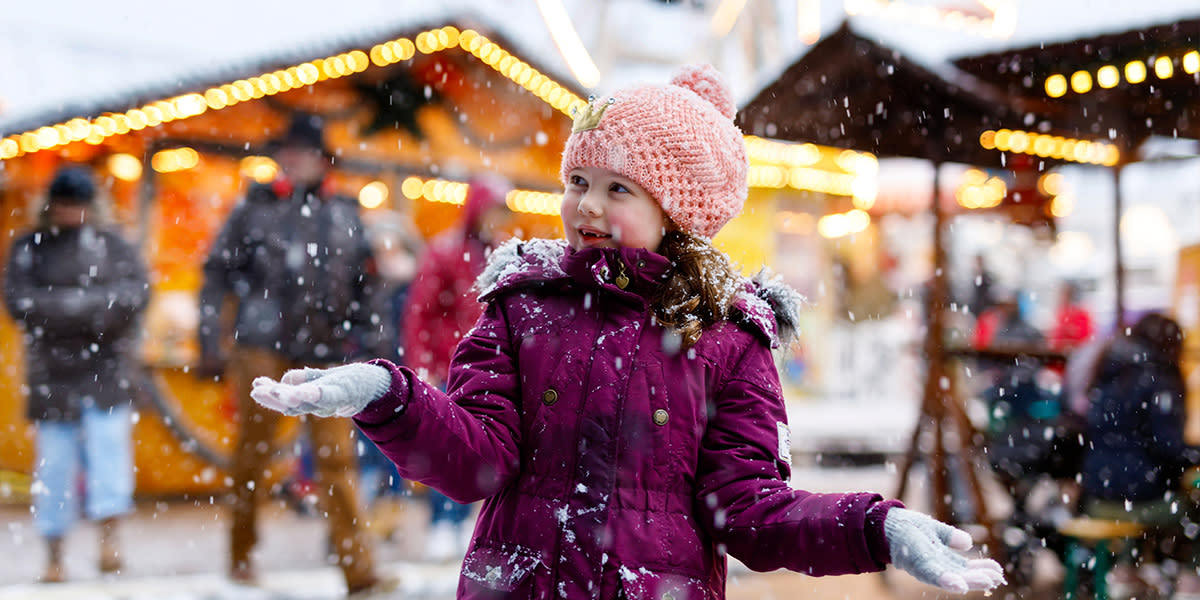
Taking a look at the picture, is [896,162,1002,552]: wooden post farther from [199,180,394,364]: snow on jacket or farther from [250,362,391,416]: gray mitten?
[250,362,391,416]: gray mitten

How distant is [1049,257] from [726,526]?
17982mm

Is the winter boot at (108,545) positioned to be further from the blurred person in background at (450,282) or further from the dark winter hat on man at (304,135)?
the dark winter hat on man at (304,135)

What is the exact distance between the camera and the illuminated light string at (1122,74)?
4.33 meters

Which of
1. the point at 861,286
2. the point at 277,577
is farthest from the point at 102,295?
the point at 861,286

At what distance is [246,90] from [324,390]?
6360mm

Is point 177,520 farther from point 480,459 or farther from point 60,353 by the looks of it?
point 480,459

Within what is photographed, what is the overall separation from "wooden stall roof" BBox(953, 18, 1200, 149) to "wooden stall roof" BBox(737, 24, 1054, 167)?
112mm

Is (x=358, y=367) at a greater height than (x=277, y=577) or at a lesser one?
greater

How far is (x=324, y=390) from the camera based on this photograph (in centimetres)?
123

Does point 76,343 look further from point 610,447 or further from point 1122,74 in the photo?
point 1122,74

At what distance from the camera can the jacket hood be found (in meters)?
1.71

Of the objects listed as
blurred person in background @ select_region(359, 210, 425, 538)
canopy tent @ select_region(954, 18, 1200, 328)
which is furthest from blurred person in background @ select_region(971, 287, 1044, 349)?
blurred person in background @ select_region(359, 210, 425, 538)

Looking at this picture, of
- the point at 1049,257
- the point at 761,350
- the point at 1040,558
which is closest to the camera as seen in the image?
the point at 761,350

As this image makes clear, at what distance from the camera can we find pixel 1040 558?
5527 mm
